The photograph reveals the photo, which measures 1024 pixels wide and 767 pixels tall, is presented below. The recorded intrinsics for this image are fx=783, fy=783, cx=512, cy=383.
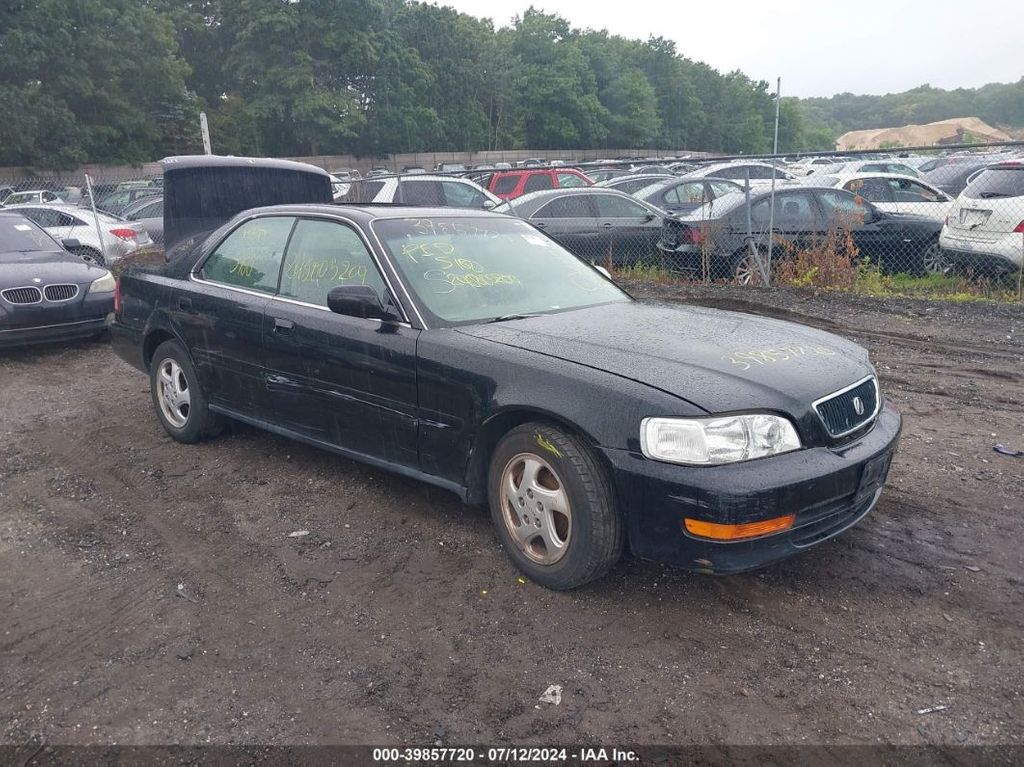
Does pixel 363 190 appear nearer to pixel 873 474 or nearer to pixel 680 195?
pixel 680 195

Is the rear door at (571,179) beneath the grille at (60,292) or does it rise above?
above

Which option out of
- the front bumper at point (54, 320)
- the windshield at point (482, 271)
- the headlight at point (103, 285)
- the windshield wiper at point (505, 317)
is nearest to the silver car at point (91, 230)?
the headlight at point (103, 285)

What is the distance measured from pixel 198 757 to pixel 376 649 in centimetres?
74

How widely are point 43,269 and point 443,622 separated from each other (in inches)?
289

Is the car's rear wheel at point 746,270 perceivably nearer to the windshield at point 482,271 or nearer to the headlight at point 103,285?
the windshield at point 482,271

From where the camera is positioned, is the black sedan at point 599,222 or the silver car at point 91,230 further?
the silver car at point 91,230

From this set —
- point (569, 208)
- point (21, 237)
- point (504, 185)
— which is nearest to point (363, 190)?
point (504, 185)

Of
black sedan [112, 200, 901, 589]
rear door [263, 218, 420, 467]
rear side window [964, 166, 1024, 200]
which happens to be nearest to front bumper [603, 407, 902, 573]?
black sedan [112, 200, 901, 589]

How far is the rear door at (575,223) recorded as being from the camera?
11.3m

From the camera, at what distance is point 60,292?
8336mm

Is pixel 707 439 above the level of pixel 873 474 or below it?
above

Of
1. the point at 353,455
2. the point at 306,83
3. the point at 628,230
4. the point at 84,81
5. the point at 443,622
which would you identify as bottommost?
the point at 443,622

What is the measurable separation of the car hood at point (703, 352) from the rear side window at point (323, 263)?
0.78 metres

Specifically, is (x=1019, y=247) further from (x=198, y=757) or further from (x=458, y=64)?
(x=458, y=64)
